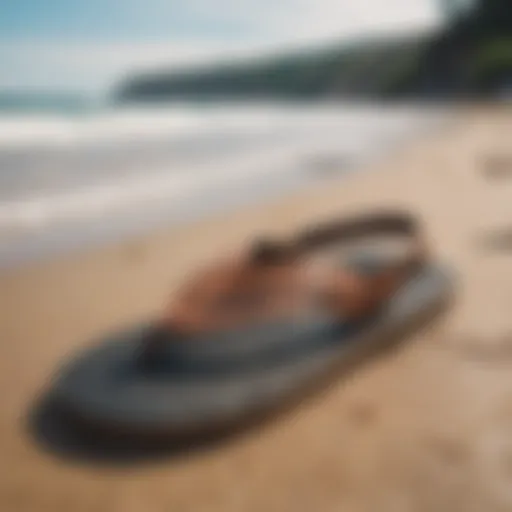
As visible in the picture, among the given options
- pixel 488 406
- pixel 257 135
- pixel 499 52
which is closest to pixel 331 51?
pixel 257 135

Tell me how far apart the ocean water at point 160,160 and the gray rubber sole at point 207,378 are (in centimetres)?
12

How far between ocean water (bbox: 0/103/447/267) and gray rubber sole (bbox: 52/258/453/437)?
0.41 feet

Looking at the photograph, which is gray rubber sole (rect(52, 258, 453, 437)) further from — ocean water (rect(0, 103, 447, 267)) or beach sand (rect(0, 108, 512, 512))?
ocean water (rect(0, 103, 447, 267))

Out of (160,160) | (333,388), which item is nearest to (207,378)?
(333,388)

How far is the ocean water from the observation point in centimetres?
63

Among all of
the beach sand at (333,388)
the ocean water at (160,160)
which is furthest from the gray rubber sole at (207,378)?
the ocean water at (160,160)

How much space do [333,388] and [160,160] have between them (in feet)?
0.77

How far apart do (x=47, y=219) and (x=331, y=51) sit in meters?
0.26

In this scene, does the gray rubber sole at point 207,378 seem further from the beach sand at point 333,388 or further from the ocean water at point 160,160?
the ocean water at point 160,160

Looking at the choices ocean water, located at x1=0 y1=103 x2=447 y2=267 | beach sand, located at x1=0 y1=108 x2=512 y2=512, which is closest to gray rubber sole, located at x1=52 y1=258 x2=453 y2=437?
beach sand, located at x1=0 y1=108 x2=512 y2=512

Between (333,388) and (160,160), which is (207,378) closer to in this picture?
(333,388)

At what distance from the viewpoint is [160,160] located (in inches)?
27.1

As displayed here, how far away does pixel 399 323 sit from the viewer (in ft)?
2.12

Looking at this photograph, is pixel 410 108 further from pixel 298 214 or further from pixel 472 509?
pixel 472 509
